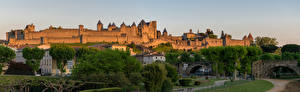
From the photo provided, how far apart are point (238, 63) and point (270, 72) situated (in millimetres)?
20805

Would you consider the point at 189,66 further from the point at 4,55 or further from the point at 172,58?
the point at 4,55

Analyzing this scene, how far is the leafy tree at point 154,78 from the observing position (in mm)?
34469

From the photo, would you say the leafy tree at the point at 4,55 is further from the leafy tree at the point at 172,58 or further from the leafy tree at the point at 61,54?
the leafy tree at the point at 172,58

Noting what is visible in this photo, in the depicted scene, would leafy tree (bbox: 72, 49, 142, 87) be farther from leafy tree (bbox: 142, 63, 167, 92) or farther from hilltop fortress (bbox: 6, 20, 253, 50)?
hilltop fortress (bbox: 6, 20, 253, 50)

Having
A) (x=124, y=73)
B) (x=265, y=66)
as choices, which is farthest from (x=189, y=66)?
(x=124, y=73)

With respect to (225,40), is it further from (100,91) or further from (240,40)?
(100,91)

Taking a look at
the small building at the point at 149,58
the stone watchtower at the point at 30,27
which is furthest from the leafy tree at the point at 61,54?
the stone watchtower at the point at 30,27

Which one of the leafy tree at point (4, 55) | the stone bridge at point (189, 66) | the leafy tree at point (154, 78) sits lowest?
the stone bridge at point (189, 66)

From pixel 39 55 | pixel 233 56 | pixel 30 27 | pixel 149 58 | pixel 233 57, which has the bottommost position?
pixel 149 58

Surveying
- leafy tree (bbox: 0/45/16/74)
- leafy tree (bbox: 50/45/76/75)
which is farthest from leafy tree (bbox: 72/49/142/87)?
leafy tree (bbox: 50/45/76/75)

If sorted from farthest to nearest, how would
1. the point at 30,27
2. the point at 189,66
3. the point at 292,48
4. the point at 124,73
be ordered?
the point at 30,27, the point at 292,48, the point at 189,66, the point at 124,73

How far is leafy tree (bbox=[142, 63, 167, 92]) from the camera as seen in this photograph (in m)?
34.5

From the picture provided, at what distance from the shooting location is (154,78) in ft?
113

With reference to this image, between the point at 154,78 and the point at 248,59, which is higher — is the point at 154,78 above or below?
below
